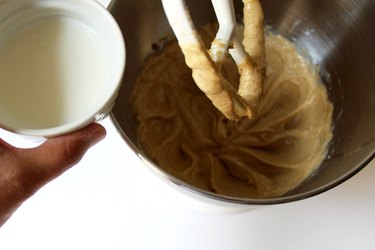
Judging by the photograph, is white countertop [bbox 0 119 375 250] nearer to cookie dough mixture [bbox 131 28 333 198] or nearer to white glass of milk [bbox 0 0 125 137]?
cookie dough mixture [bbox 131 28 333 198]

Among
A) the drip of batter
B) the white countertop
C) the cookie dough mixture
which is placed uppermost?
the drip of batter

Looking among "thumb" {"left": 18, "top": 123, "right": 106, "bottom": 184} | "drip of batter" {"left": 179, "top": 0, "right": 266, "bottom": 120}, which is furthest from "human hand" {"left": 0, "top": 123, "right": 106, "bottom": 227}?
"drip of batter" {"left": 179, "top": 0, "right": 266, "bottom": 120}

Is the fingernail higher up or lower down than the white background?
higher up

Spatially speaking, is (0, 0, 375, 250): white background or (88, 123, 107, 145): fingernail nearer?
(88, 123, 107, 145): fingernail

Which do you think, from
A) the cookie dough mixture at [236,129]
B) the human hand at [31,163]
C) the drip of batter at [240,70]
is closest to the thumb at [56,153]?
the human hand at [31,163]

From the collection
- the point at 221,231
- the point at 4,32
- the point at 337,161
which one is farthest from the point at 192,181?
the point at 4,32

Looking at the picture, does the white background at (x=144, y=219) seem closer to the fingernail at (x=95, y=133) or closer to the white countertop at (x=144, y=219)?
the white countertop at (x=144, y=219)

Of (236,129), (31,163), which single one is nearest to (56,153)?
(31,163)
